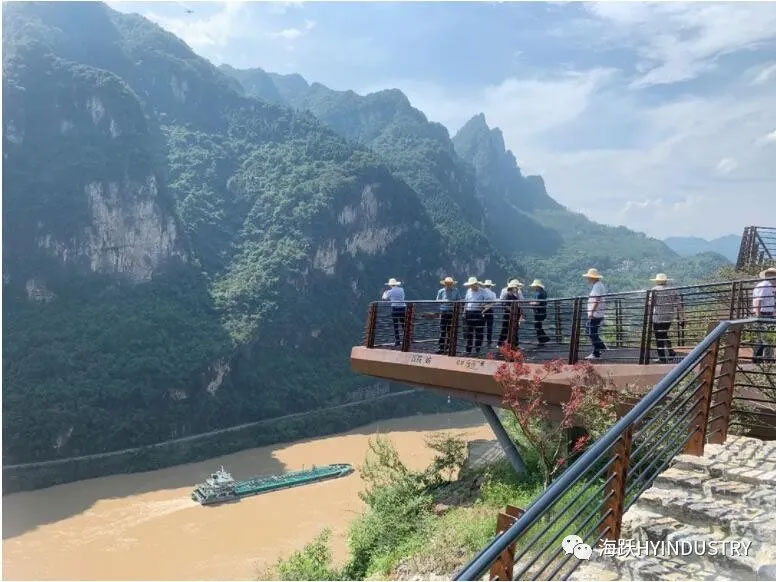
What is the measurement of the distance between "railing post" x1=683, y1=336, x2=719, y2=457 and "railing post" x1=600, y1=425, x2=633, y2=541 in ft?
4.05

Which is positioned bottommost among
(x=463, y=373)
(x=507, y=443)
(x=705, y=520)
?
(x=507, y=443)

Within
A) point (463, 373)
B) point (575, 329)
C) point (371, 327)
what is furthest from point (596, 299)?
point (371, 327)

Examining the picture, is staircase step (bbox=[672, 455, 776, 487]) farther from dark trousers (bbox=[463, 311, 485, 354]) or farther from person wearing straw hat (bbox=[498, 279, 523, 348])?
dark trousers (bbox=[463, 311, 485, 354])

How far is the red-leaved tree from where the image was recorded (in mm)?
6273

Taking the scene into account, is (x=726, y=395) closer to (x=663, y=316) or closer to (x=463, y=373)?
(x=663, y=316)

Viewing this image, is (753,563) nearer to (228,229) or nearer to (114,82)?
(114,82)

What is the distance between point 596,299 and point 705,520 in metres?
4.01

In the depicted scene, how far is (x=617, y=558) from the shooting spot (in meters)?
3.58

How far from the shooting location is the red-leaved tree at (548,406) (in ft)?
20.6

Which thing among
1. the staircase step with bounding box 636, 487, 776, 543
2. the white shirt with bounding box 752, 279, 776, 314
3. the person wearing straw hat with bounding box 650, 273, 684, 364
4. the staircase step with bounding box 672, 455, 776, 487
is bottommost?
the staircase step with bounding box 636, 487, 776, 543

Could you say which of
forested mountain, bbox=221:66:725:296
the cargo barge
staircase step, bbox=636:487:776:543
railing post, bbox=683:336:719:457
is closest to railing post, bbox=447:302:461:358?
railing post, bbox=683:336:719:457

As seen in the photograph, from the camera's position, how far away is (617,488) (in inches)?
139

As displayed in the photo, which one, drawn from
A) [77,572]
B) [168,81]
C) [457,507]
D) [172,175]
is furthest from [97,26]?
[457,507]

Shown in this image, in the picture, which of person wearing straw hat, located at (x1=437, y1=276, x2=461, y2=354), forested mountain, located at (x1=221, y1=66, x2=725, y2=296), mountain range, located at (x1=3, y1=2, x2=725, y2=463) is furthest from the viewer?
forested mountain, located at (x1=221, y1=66, x2=725, y2=296)
